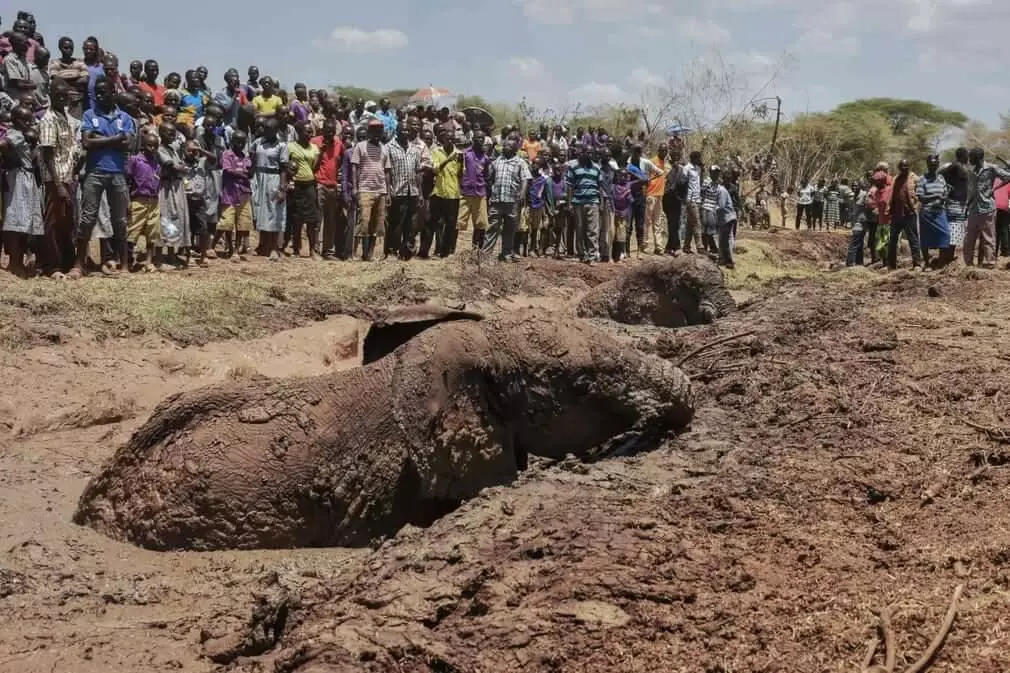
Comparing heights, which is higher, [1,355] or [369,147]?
[369,147]

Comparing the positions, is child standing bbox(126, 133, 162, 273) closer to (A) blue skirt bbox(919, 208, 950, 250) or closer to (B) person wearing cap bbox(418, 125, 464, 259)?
(B) person wearing cap bbox(418, 125, 464, 259)

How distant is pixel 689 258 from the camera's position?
9992 mm

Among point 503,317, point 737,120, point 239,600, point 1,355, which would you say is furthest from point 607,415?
point 737,120

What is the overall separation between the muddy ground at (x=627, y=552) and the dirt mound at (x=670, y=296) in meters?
2.06

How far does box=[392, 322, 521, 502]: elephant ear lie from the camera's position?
15.1 feet

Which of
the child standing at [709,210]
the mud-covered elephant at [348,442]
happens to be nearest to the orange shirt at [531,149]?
the child standing at [709,210]

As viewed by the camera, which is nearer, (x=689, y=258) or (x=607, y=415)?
(x=607, y=415)

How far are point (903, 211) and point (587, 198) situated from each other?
491 cm

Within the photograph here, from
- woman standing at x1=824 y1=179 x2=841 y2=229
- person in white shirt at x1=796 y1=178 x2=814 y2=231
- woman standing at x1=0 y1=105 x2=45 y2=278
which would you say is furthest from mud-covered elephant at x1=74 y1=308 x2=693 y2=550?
woman standing at x1=824 y1=179 x2=841 y2=229

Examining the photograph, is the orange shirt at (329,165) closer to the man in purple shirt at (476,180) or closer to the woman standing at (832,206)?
the man in purple shirt at (476,180)

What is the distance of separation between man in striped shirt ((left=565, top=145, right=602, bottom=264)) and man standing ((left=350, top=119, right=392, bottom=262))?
10.0 feet

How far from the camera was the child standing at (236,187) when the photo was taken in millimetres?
12695

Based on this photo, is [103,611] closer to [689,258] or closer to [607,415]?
[607,415]

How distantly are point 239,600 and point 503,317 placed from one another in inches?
70.4
